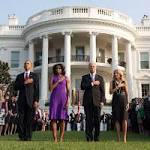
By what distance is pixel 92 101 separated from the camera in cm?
1171

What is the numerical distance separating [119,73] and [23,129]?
112 inches

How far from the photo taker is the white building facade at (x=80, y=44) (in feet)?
131

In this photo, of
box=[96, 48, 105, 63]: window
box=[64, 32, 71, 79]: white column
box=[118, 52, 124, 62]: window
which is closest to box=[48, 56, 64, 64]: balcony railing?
box=[64, 32, 71, 79]: white column

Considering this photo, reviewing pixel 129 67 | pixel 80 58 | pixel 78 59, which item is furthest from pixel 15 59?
pixel 129 67

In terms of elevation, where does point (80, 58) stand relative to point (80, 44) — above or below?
below

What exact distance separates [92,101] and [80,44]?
30802 millimetres

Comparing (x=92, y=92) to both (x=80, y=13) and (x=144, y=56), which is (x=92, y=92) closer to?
(x=80, y=13)

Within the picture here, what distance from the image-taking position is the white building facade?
39.9 m

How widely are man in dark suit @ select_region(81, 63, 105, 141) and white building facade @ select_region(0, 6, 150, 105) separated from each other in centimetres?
2589

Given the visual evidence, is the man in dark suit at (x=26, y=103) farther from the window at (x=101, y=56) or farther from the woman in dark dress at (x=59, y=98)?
the window at (x=101, y=56)

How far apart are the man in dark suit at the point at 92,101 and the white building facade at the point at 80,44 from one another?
84.9 feet

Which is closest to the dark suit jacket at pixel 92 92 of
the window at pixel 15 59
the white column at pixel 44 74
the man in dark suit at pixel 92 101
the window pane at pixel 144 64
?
the man in dark suit at pixel 92 101

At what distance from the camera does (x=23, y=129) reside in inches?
457

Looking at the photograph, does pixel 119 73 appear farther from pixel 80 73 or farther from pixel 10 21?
pixel 10 21
